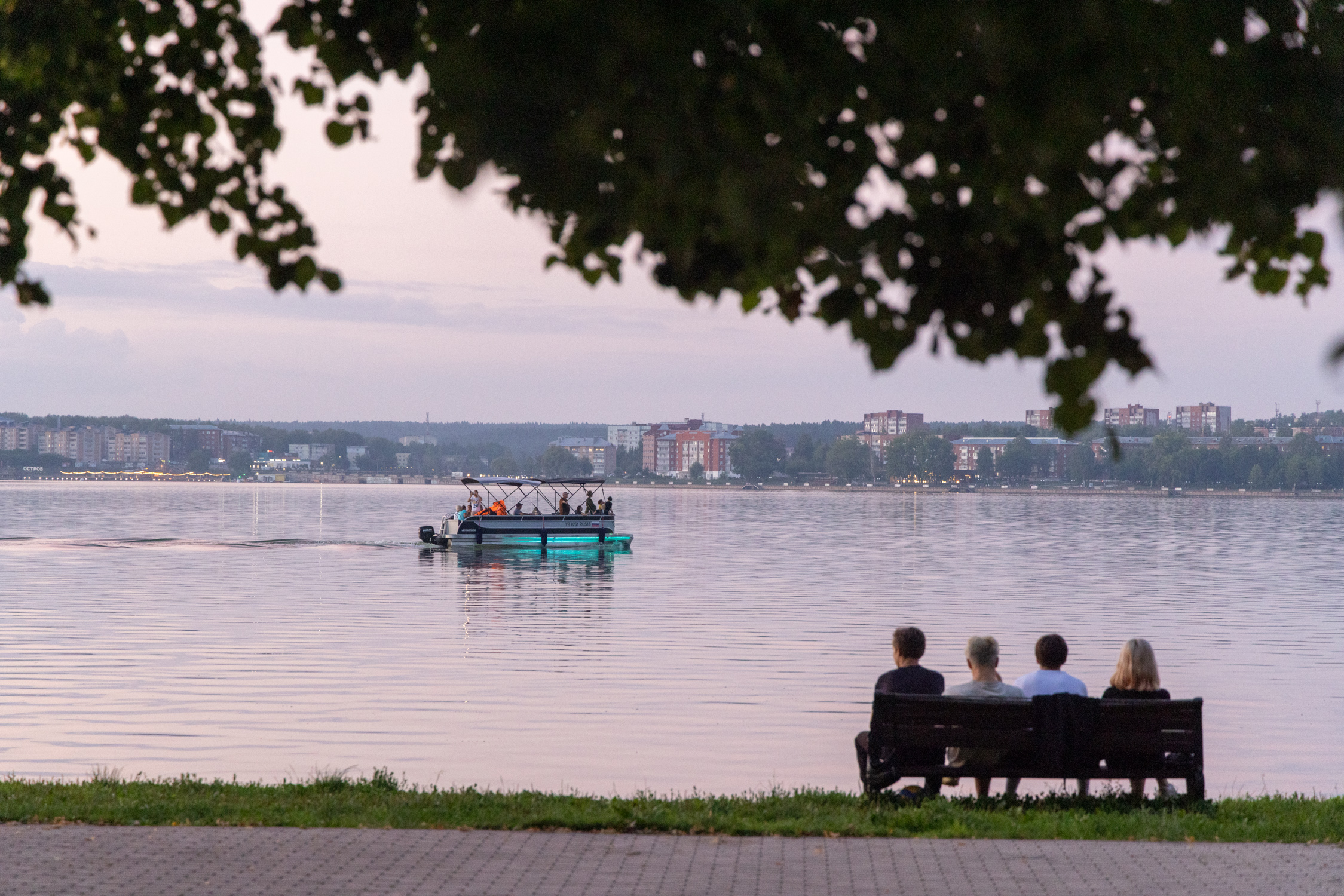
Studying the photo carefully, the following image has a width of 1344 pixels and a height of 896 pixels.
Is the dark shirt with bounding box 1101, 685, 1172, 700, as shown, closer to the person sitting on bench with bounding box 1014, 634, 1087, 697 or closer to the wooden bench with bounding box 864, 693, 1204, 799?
the person sitting on bench with bounding box 1014, 634, 1087, 697

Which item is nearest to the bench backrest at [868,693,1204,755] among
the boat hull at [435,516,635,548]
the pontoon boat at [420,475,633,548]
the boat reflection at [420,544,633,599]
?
the boat reflection at [420,544,633,599]

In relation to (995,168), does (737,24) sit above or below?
above

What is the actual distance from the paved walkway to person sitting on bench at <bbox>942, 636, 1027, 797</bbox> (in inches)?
52.6

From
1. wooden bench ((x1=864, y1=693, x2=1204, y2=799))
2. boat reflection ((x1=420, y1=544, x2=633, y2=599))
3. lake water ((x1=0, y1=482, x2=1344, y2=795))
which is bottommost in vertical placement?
boat reflection ((x1=420, y1=544, x2=633, y2=599))

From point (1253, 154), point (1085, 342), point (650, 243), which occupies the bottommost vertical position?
point (1085, 342)

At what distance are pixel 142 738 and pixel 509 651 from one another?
35.2ft

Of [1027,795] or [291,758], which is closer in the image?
[1027,795]

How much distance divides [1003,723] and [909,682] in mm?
1184

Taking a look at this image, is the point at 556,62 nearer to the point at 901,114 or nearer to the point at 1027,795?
the point at 901,114

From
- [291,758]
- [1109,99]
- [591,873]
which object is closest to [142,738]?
[291,758]

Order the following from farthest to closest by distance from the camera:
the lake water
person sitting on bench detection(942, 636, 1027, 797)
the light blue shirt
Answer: the lake water < the light blue shirt < person sitting on bench detection(942, 636, 1027, 797)

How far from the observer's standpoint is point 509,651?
2717 cm

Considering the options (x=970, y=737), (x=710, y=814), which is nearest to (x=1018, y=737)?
(x=970, y=737)

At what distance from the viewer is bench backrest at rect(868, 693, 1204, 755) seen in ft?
32.6
